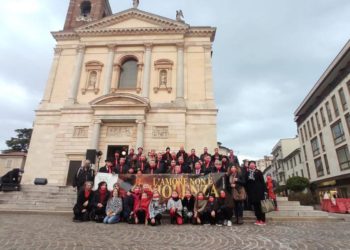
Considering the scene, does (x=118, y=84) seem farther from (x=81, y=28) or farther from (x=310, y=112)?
(x=310, y=112)

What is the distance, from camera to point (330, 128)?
3145 cm

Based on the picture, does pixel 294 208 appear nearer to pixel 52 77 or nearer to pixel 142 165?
pixel 142 165

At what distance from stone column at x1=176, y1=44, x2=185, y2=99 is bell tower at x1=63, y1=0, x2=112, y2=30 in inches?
495

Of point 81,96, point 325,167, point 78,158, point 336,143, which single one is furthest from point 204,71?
point 325,167

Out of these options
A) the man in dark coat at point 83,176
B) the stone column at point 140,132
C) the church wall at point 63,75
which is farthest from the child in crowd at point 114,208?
the church wall at point 63,75

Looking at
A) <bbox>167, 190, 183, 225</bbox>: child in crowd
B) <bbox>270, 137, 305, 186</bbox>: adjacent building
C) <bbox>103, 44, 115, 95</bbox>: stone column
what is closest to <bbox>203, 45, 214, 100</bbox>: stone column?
<bbox>103, 44, 115, 95</bbox>: stone column

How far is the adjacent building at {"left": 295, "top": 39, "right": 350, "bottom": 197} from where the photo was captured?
27.5 meters

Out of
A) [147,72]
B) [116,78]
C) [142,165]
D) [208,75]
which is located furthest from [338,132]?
[142,165]

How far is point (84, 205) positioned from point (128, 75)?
52.1 ft

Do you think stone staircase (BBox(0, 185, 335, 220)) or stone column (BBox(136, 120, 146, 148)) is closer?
stone staircase (BBox(0, 185, 335, 220))

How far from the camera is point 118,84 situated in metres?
21.8

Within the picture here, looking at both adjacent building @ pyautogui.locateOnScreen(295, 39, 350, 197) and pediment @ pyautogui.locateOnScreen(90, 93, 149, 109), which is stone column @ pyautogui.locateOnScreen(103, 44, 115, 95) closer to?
pediment @ pyautogui.locateOnScreen(90, 93, 149, 109)

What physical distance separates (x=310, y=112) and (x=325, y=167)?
920cm

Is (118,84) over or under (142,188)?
over
